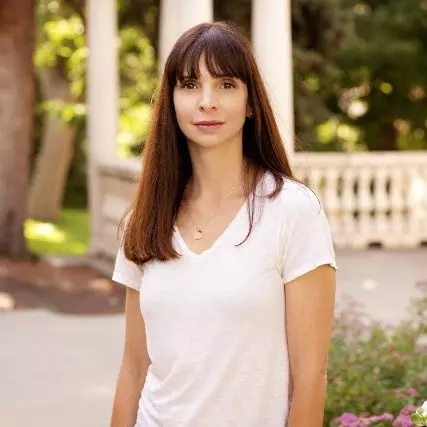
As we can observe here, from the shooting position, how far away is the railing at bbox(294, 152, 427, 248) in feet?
51.6

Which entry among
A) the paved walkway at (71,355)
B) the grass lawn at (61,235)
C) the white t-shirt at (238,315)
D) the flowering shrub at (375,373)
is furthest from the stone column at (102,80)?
the white t-shirt at (238,315)

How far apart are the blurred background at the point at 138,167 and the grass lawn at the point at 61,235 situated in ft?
0.20

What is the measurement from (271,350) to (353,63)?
64.4 feet

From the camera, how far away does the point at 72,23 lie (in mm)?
24547

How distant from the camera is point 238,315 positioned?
2.74 metres

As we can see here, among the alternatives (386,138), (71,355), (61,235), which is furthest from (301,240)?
(386,138)

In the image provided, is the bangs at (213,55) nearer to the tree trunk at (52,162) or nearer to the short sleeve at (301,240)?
Result: the short sleeve at (301,240)

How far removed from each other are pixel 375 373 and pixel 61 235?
18.8 m

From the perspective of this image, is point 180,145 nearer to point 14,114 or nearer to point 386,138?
point 14,114

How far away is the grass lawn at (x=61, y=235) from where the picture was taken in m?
21.8

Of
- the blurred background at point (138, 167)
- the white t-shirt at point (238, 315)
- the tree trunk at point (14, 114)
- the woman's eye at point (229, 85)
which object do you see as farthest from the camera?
the tree trunk at point (14, 114)

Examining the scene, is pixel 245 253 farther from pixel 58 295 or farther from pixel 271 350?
pixel 58 295

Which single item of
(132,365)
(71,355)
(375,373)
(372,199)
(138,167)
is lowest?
(372,199)

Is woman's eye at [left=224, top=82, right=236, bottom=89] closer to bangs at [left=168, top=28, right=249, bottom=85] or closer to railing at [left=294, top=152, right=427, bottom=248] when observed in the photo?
bangs at [left=168, top=28, right=249, bottom=85]
